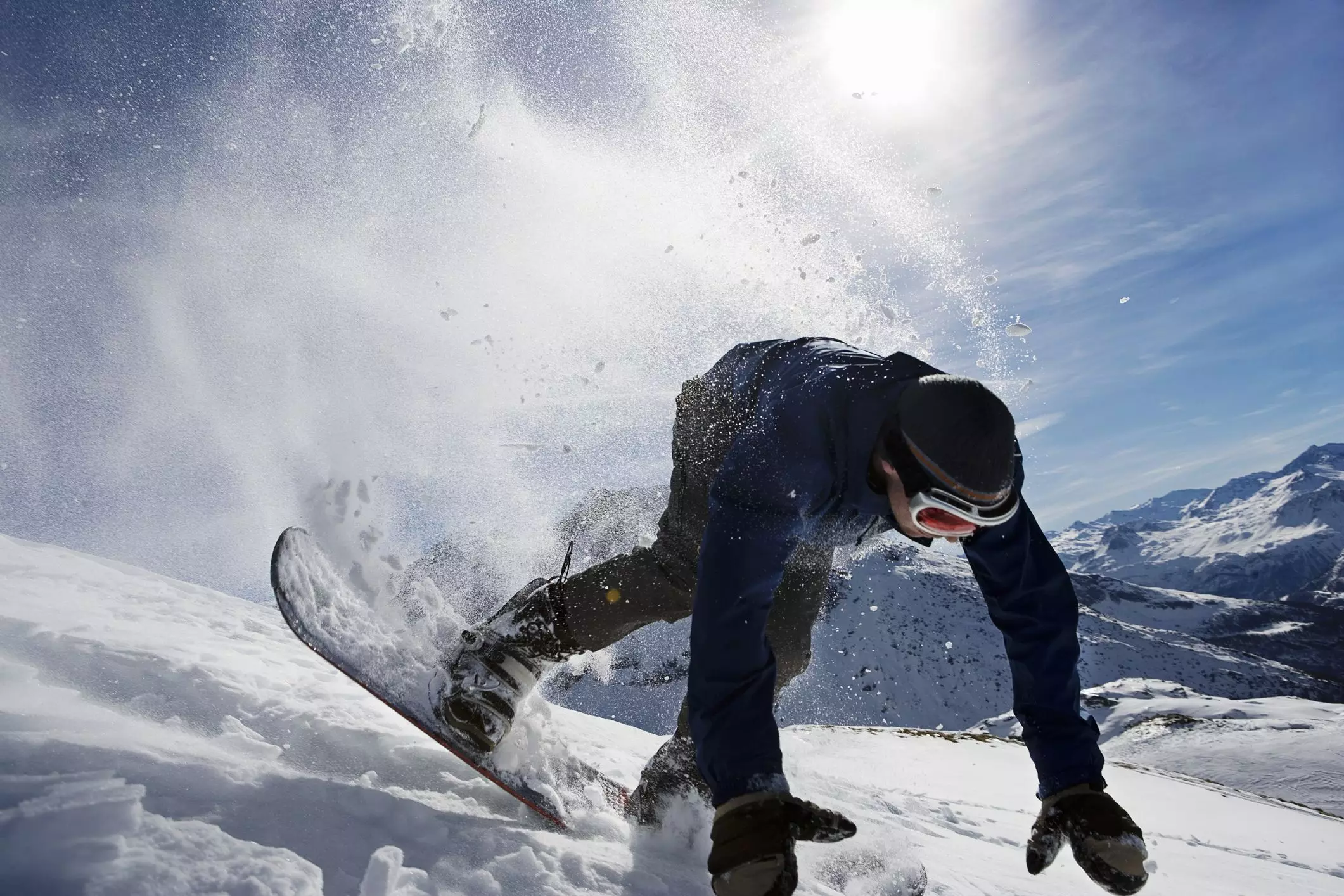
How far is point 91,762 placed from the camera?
1.57 metres

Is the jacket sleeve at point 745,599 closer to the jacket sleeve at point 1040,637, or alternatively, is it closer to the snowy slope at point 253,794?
the snowy slope at point 253,794

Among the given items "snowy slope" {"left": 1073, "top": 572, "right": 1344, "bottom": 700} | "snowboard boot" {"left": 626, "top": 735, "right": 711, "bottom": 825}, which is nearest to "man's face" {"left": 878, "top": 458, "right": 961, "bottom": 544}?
"snowboard boot" {"left": 626, "top": 735, "right": 711, "bottom": 825}

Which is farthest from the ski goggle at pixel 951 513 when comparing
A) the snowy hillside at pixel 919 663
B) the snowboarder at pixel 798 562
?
the snowy hillside at pixel 919 663

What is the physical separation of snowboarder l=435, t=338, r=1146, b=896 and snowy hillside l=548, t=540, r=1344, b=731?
56.2m

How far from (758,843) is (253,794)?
1176 mm

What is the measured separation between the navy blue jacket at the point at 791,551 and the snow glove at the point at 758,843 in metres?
0.04

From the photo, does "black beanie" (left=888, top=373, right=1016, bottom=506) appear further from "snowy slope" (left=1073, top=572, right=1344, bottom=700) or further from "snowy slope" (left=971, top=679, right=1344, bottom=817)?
"snowy slope" (left=1073, top=572, right=1344, bottom=700)

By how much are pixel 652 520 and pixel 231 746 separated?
12.4 ft

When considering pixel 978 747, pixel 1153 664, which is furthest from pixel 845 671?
pixel 978 747

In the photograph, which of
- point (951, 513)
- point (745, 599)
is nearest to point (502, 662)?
point (745, 599)

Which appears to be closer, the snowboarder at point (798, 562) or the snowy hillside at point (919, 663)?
the snowboarder at point (798, 562)

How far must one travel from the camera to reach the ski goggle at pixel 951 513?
1.93 m

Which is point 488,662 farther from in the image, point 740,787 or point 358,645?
point 740,787

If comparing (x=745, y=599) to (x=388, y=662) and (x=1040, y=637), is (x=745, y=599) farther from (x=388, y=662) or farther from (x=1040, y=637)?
(x=388, y=662)
